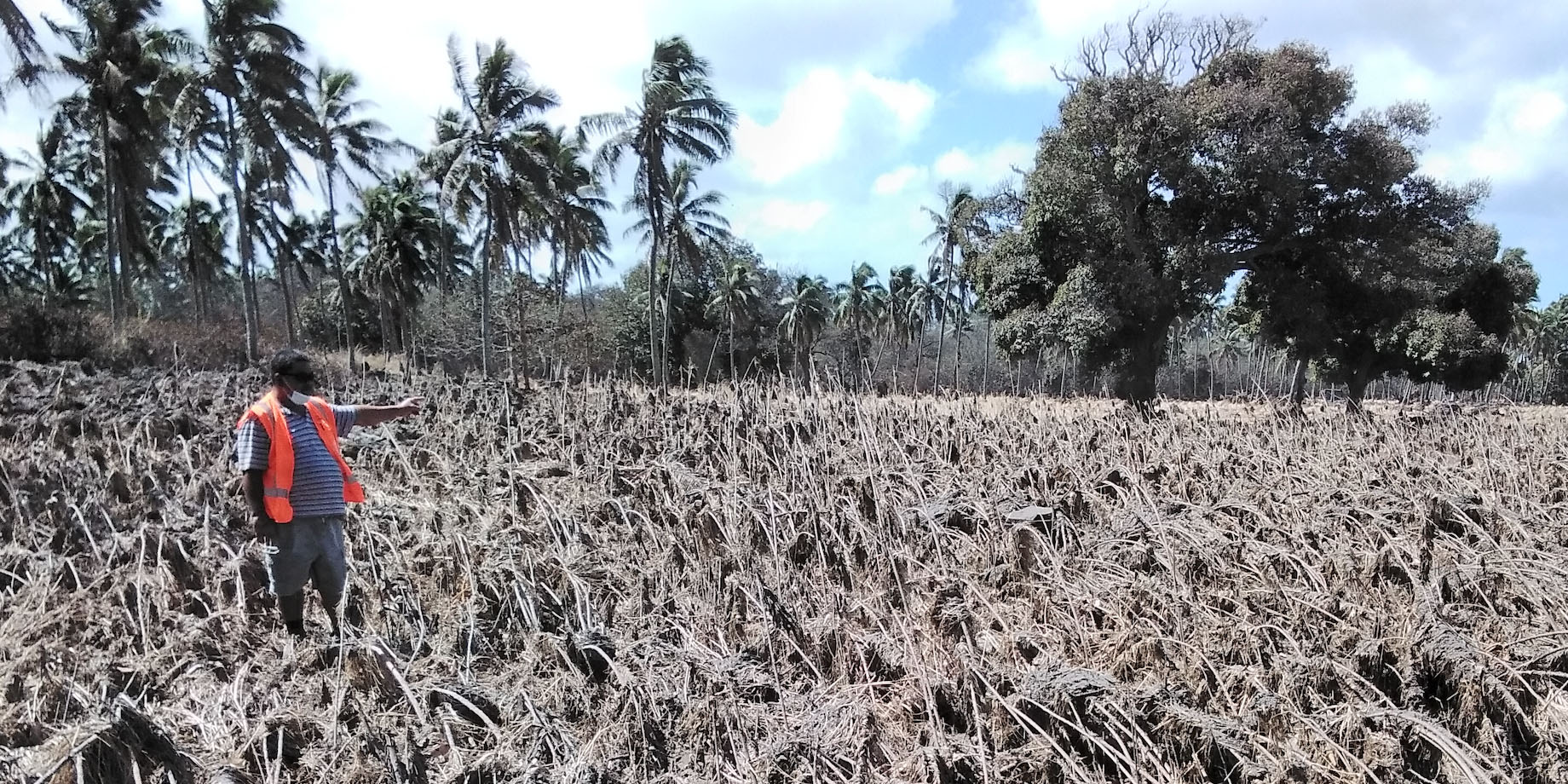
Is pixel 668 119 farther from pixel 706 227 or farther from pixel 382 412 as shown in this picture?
pixel 382 412

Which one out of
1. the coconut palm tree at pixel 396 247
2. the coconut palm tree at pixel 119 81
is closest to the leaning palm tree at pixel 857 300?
the coconut palm tree at pixel 396 247

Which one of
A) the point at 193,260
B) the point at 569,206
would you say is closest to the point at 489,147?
the point at 569,206

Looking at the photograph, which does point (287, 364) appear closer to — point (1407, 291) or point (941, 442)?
point (941, 442)

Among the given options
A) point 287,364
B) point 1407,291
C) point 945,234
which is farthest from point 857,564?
point 945,234

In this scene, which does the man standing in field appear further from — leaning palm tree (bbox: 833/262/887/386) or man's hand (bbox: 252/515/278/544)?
leaning palm tree (bbox: 833/262/887/386)

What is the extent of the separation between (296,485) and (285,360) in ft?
1.79

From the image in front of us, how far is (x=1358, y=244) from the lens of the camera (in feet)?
51.7

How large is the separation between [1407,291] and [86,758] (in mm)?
19155

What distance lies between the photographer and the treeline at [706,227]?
1541cm

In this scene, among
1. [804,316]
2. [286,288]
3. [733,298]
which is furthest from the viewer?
[804,316]

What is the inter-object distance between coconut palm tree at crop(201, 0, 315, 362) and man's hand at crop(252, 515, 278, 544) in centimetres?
1779

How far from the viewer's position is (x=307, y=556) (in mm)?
3902

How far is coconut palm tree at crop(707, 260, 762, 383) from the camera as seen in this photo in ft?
113

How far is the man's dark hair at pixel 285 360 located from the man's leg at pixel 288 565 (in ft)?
2.16
